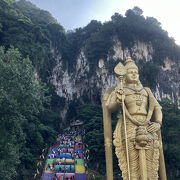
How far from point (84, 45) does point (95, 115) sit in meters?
12.7

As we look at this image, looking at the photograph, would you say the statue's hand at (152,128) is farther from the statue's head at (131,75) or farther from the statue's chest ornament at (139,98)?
the statue's head at (131,75)

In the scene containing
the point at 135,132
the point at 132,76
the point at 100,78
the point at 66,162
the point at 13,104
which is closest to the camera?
the point at 135,132

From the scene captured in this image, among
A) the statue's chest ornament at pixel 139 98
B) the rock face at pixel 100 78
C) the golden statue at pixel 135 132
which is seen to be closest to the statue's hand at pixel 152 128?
the golden statue at pixel 135 132

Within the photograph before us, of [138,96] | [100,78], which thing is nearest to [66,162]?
[138,96]

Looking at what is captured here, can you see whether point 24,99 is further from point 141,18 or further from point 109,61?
point 141,18

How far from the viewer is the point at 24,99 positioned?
949cm

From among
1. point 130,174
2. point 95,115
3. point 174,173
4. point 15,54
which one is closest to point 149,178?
point 130,174

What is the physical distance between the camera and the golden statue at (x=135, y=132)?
4566mm

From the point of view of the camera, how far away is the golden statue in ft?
15.0

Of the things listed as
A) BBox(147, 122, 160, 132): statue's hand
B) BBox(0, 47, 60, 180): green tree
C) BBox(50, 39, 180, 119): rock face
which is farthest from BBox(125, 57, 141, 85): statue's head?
BBox(50, 39, 180, 119): rock face

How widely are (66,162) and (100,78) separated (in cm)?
1319

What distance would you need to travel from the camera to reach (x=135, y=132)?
15.6 ft

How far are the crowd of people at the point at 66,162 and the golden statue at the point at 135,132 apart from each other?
27.6ft

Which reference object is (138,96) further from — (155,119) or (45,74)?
(45,74)
